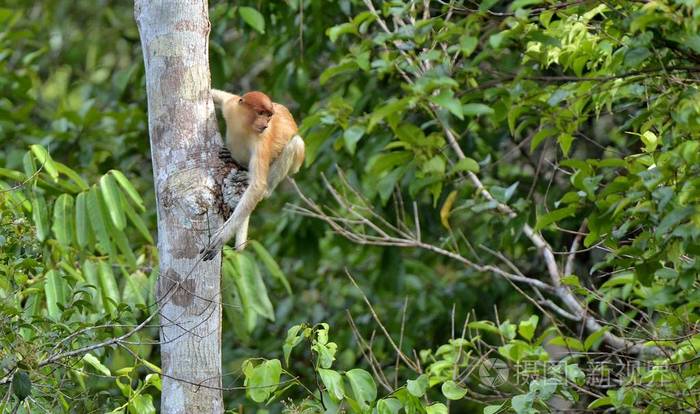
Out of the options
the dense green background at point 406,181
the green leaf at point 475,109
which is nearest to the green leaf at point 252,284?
the dense green background at point 406,181

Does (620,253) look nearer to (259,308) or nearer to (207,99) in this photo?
(207,99)

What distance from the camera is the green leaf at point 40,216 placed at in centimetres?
423

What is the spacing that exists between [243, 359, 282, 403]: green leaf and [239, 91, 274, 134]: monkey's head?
145 cm

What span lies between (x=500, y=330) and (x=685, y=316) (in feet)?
3.24

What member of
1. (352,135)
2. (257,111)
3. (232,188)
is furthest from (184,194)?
(257,111)

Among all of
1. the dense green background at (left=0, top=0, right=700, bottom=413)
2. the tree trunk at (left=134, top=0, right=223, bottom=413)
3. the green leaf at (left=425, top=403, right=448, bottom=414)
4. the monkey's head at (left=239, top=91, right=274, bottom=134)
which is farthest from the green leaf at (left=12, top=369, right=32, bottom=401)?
the monkey's head at (left=239, top=91, right=274, bottom=134)

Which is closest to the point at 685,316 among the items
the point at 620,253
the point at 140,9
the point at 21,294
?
the point at 620,253

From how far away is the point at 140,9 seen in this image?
338cm

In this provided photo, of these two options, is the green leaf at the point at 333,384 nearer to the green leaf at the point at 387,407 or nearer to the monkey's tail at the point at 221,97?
the green leaf at the point at 387,407

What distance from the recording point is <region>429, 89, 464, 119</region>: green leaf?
9.07 ft

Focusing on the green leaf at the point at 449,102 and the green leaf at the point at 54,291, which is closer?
the green leaf at the point at 449,102

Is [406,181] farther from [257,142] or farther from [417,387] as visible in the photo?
[417,387]

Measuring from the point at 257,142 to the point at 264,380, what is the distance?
5.23ft

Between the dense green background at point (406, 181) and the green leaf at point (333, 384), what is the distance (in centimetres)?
37
